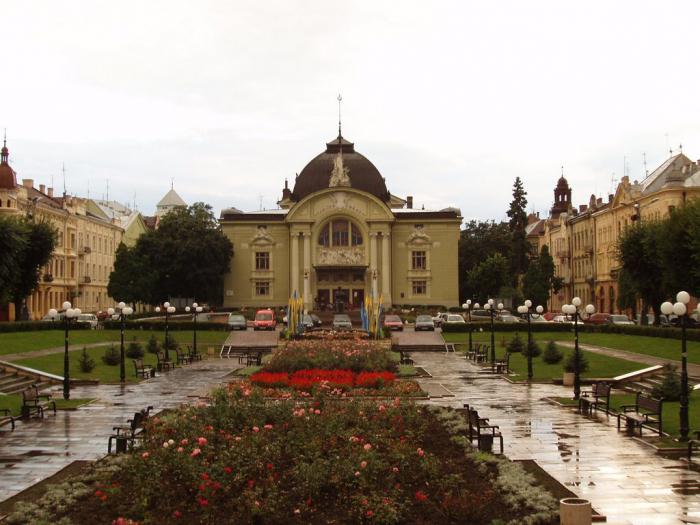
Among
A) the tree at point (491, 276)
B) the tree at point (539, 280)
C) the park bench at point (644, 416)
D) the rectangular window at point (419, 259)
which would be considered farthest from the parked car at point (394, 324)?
the park bench at point (644, 416)

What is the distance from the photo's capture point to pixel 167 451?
1439 cm

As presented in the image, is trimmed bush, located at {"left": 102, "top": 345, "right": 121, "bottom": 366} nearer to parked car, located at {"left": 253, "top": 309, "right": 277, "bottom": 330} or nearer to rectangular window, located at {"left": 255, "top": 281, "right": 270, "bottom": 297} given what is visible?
parked car, located at {"left": 253, "top": 309, "right": 277, "bottom": 330}

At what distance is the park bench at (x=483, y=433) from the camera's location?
58.1ft

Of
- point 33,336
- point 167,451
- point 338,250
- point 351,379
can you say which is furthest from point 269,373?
point 338,250

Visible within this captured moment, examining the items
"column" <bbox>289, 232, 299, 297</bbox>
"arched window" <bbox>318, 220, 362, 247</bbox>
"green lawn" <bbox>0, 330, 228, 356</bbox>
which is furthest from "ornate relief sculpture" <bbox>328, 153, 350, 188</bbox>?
"green lawn" <bbox>0, 330, 228, 356</bbox>

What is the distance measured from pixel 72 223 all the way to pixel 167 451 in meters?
72.3

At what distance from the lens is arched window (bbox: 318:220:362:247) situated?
275 feet

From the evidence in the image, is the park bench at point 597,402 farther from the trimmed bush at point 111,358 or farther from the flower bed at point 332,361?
the trimmed bush at point 111,358

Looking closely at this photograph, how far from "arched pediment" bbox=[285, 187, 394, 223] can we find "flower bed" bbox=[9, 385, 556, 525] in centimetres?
6570

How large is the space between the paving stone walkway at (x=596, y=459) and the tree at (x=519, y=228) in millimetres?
60469

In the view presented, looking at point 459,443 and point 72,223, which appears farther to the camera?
point 72,223

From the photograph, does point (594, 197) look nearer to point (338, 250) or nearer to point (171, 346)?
point (338, 250)

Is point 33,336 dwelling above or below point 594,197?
below

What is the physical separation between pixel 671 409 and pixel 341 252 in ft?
198
